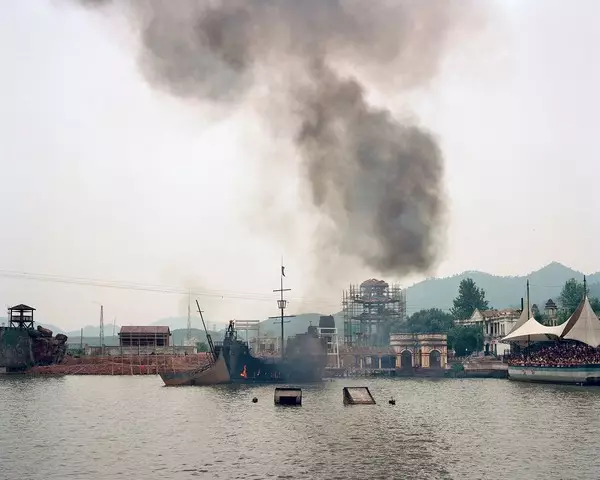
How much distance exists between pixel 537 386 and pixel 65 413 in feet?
286

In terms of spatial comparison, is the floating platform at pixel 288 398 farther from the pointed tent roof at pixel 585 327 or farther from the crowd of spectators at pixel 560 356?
the pointed tent roof at pixel 585 327

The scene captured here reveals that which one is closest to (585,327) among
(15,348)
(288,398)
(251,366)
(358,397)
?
(358,397)

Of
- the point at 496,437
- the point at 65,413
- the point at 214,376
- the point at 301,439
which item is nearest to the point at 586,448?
the point at 496,437

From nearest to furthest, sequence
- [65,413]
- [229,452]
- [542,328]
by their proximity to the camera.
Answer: [229,452]
[65,413]
[542,328]

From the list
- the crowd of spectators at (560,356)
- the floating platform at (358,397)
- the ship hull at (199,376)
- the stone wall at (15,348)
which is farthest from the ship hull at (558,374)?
the stone wall at (15,348)

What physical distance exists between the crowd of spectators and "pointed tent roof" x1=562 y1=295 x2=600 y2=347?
1.91m

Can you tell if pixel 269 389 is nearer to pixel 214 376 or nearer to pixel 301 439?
pixel 214 376

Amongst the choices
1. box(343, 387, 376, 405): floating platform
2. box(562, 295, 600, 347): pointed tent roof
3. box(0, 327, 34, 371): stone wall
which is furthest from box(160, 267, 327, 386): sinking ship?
box(0, 327, 34, 371): stone wall

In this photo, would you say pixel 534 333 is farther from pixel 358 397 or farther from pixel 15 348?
pixel 15 348

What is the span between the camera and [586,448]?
57312 millimetres

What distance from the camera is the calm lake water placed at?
4906 cm

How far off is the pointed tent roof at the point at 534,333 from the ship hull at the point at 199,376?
6572cm

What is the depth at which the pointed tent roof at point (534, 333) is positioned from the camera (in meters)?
152

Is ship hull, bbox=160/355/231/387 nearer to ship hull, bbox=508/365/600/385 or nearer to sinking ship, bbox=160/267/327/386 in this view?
sinking ship, bbox=160/267/327/386
